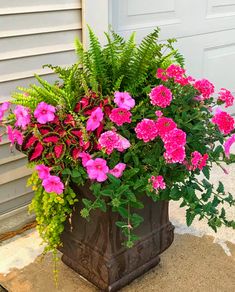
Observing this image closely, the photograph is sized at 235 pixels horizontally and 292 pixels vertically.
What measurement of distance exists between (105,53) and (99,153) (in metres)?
0.47

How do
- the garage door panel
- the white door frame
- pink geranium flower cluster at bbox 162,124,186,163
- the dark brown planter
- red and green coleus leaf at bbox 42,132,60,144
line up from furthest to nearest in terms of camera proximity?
the garage door panel → the white door frame → the dark brown planter → red and green coleus leaf at bbox 42,132,60,144 → pink geranium flower cluster at bbox 162,124,186,163

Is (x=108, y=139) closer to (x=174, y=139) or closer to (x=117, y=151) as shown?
(x=117, y=151)

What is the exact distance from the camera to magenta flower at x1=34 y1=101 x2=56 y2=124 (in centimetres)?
159

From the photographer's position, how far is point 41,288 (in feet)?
6.14

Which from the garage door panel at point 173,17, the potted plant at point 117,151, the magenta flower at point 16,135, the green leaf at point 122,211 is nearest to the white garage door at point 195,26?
the garage door panel at point 173,17

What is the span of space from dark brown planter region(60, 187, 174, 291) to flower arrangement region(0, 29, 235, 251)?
71 mm

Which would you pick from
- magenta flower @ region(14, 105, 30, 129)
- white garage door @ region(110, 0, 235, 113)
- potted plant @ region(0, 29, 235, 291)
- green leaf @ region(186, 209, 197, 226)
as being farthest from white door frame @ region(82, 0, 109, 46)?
green leaf @ region(186, 209, 197, 226)

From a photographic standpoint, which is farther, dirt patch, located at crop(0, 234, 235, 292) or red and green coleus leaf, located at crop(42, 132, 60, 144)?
dirt patch, located at crop(0, 234, 235, 292)

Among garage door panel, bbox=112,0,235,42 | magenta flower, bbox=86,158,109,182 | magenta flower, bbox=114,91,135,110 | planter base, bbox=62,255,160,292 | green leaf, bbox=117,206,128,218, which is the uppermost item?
garage door panel, bbox=112,0,235,42

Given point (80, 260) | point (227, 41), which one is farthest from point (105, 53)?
point (227, 41)

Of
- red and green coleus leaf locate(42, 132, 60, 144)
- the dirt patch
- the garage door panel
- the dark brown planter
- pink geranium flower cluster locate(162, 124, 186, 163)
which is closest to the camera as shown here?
pink geranium flower cluster locate(162, 124, 186, 163)

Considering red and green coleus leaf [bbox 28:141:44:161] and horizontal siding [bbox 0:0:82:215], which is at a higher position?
horizontal siding [bbox 0:0:82:215]

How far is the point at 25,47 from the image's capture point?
2.08m

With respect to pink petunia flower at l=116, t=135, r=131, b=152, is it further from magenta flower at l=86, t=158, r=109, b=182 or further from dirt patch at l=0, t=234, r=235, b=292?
dirt patch at l=0, t=234, r=235, b=292
